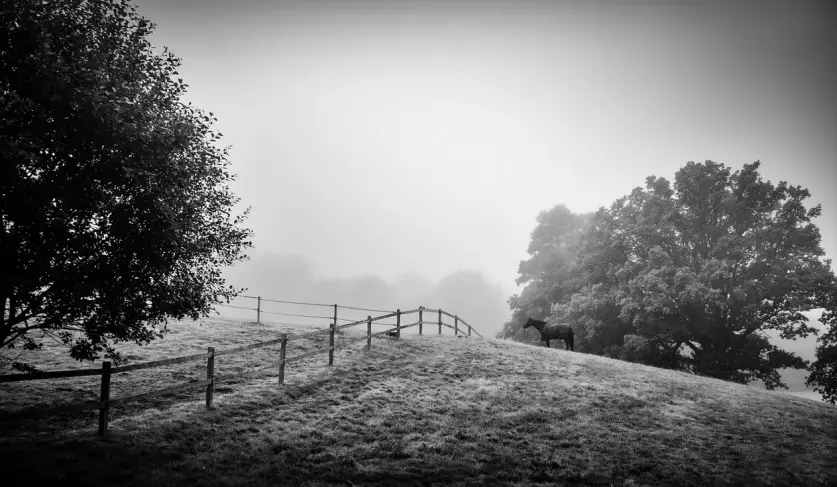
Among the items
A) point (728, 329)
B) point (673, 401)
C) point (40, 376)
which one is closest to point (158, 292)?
point (40, 376)

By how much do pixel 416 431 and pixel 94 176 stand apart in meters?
9.07

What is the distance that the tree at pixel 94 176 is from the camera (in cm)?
669

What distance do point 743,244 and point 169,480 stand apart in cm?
2981

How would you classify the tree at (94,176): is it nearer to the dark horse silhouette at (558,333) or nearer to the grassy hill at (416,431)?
the grassy hill at (416,431)

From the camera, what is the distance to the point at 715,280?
22.8m

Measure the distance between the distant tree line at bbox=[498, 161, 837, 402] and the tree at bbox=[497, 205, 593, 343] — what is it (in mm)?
4518

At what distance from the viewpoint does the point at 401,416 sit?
1059cm

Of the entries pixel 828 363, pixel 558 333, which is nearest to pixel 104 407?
pixel 558 333

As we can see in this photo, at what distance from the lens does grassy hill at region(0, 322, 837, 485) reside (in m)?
7.27

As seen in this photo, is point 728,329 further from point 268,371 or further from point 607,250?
point 268,371

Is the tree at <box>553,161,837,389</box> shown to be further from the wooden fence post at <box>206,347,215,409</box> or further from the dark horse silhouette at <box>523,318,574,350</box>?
the wooden fence post at <box>206,347,215,409</box>

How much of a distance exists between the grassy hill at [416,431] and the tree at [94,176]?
8.14 feet

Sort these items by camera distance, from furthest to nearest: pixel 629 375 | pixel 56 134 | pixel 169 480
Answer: pixel 629 375
pixel 56 134
pixel 169 480

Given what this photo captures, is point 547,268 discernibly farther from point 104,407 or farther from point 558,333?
point 104,407
